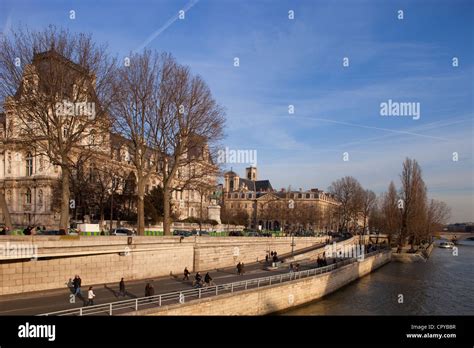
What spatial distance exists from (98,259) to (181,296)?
9259 millimetres

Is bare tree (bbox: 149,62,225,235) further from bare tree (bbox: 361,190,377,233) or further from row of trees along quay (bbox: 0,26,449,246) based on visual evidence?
bare tree (bbox: 361,190,377,233)

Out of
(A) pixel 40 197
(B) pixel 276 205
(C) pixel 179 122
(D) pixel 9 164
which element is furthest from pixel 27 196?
(B) pixel 276 205

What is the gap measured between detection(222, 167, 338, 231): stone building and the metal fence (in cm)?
4990

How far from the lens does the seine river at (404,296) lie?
103ft

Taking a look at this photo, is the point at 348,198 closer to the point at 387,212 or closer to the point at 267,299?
the point at 387,212
